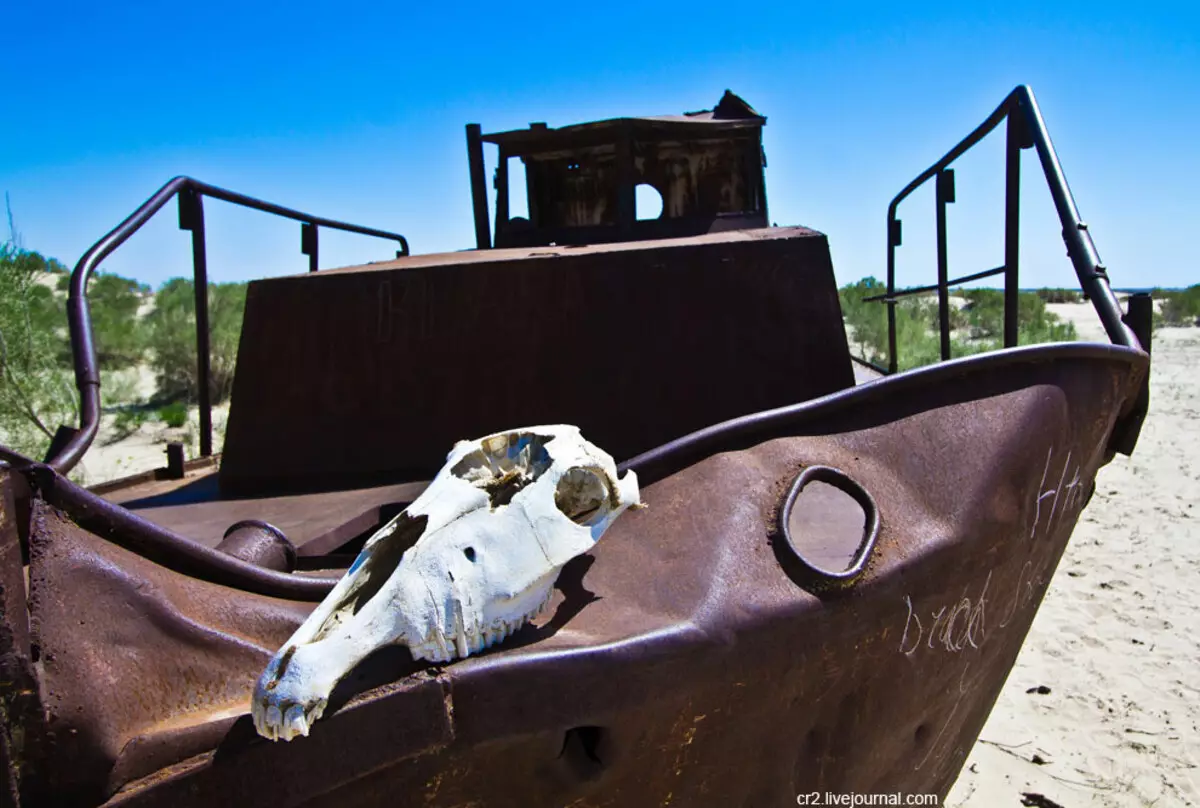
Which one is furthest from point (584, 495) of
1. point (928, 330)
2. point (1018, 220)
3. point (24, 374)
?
point (928, 330)

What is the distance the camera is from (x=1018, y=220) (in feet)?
→ 10.7

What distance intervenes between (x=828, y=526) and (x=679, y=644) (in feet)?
1.48

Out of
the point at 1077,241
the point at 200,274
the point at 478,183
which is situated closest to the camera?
the point at 1077,241

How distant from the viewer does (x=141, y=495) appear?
3.25m

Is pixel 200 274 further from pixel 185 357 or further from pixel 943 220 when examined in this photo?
pixel 185 357

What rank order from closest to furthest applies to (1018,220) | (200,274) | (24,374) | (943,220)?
(1018,220), (200,274), (943,220), (24,374)

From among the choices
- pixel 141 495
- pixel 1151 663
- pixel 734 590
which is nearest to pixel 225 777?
pixel 734 590

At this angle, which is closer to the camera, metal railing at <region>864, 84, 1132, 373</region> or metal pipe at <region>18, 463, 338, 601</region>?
metal pipe at <region>18, 463, 338, 601</region>

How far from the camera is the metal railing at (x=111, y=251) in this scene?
2158 mm

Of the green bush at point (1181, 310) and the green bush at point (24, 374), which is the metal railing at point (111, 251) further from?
the green bush at point (1181, 310)

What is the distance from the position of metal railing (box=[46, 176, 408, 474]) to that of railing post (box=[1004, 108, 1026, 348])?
2.50m

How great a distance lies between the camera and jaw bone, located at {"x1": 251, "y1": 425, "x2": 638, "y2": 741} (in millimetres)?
1254

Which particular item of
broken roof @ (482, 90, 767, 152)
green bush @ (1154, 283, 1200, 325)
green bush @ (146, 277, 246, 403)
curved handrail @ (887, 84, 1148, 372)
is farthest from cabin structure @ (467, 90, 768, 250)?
green bush @ (1154, 283, 1200, 325)

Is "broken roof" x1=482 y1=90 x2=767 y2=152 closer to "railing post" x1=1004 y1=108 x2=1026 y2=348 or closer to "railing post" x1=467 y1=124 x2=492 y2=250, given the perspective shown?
"railing post" x1=467 y1=124 x2=492 y2=250
